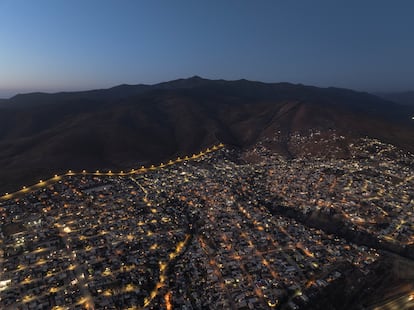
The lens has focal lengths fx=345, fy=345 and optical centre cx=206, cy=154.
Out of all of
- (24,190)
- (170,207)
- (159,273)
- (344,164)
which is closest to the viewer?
(159,273)

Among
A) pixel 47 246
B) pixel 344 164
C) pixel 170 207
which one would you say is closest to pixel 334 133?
pixel 344 164

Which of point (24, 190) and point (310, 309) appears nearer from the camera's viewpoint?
point (310, 309)

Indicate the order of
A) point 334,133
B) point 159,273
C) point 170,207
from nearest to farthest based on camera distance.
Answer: point 159,273 → point 170,207 → point 334,133

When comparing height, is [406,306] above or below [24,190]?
below

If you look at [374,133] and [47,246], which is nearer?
[47,246]

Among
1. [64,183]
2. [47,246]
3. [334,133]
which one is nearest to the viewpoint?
[47,246]

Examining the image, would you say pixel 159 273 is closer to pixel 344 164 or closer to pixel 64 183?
pixel 64 183

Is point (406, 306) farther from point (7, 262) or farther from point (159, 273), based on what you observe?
point (7, 262)

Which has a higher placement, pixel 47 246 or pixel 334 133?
pixel 334 133

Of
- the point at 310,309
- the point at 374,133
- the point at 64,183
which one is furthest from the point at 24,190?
the point at 374,133
